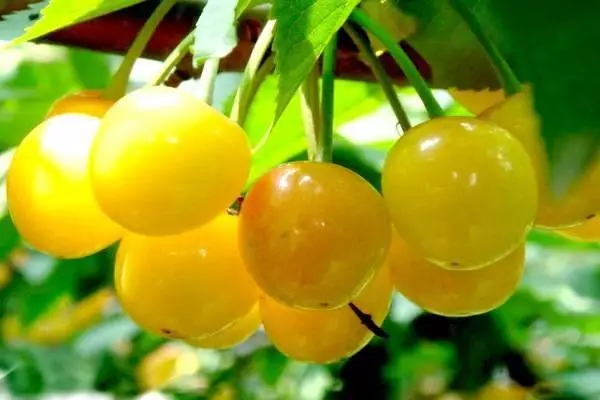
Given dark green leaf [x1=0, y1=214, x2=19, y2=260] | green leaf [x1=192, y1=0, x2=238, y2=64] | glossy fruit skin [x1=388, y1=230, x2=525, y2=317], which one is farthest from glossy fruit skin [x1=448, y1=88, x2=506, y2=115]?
dark green leaf [x1=0, y1=214, x2=19, y2=260]

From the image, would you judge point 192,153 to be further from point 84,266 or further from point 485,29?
point 84,266

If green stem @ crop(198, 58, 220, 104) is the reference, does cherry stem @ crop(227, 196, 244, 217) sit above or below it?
below

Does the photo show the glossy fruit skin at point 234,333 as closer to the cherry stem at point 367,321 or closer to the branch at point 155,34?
the cherry stem at point 367,321

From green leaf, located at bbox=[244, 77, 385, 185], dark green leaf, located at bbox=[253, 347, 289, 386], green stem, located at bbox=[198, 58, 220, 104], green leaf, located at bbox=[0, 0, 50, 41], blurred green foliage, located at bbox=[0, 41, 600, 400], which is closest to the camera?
green stem, located at bbox=[198, 58, 220, 104]

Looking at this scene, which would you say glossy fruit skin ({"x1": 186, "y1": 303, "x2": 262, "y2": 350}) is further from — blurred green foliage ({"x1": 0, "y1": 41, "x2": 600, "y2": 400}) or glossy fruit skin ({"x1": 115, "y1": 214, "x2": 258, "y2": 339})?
blurred green foliage ({"x1": 0, "y1": 41, "x2": 600, "y2": 400})

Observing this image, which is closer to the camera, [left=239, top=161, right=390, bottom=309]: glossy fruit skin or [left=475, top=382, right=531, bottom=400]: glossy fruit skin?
[left=239, top=161, right=390, bottom=309]: glossy fruit skin

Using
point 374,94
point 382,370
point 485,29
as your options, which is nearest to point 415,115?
point 374,94

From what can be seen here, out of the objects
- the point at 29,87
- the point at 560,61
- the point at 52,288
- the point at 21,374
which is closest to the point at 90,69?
the point at 29,87
